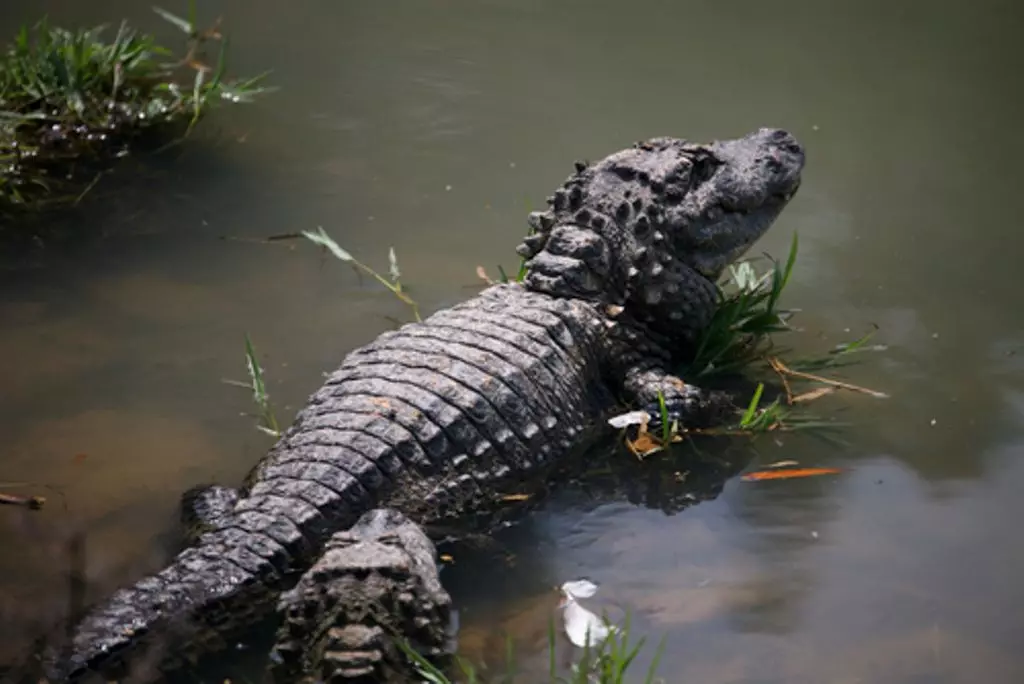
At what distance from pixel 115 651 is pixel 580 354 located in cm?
182

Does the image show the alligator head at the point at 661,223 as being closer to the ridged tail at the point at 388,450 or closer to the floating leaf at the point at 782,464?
the ridged tail at the point at 388,450

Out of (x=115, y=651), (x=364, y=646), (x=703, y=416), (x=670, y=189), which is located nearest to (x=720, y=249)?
(x=670, y=189)

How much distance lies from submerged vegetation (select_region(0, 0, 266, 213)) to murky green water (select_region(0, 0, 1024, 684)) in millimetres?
284

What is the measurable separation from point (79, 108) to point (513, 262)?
8.13 ft

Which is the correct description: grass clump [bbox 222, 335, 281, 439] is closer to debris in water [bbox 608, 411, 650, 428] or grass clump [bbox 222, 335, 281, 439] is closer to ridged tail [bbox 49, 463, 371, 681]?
ridged tail [bbox 49, 463, 371, 681]

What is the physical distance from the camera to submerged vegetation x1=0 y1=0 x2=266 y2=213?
5574 millimetres

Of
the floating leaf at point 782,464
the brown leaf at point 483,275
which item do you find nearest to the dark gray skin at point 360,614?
the floating leaf at point 782,464

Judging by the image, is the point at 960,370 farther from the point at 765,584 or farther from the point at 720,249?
the point at 765,584

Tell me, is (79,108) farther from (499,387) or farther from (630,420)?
(630,420)

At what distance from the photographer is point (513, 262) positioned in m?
5.09

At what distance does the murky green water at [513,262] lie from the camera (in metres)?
3.32

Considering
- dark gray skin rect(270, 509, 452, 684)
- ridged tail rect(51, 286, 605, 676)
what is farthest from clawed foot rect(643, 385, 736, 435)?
dark gray skin rect(270, 509, 452, 684)

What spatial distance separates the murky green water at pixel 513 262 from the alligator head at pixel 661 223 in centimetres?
55

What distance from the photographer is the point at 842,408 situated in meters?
4.23
